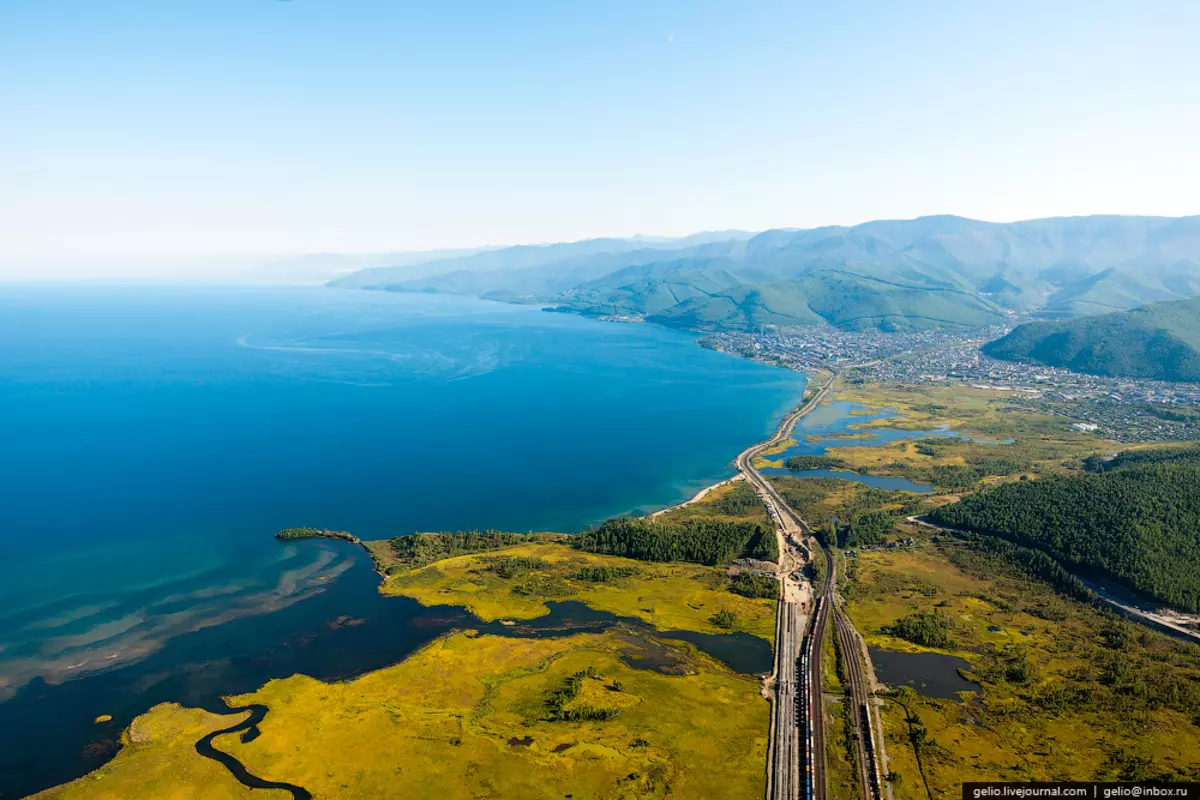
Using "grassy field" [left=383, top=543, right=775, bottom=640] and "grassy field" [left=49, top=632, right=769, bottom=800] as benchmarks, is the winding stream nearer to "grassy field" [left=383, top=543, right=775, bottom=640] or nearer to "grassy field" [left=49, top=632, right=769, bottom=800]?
"grassy field" [left=49, top=632, right=769, bottom=800]

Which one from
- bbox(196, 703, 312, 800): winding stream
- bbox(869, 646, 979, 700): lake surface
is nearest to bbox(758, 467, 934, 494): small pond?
bbox(869, 646, 979, 700): lake surface

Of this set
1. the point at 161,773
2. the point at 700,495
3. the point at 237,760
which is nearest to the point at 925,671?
the point at 700,495

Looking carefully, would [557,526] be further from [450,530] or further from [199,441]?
[199,441]

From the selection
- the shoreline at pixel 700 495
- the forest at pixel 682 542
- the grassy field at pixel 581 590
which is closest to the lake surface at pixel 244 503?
the shoreline at pixel 700 495

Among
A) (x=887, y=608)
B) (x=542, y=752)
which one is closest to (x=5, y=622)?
(x=542, y=752)

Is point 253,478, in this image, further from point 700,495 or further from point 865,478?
point 865,478

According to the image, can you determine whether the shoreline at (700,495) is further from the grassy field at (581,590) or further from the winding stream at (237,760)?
the winding stream at (237,760)
